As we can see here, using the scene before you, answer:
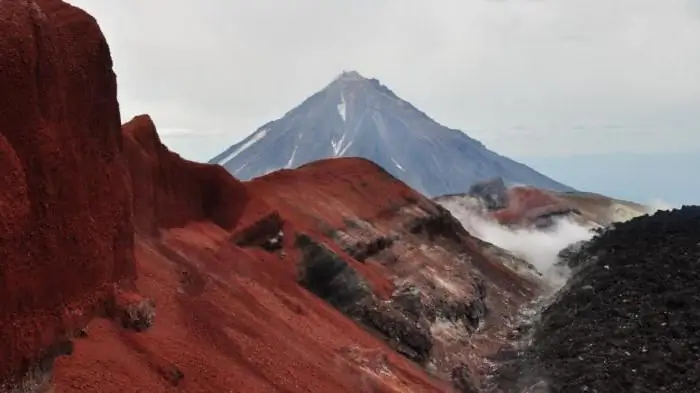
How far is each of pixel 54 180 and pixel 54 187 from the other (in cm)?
17

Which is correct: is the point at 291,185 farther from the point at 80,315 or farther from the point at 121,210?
the point at 80,315

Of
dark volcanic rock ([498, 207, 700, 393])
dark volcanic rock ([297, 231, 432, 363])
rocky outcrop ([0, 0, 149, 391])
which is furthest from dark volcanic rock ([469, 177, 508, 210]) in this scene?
rocky outcrop ([0, 0, 149, 391])

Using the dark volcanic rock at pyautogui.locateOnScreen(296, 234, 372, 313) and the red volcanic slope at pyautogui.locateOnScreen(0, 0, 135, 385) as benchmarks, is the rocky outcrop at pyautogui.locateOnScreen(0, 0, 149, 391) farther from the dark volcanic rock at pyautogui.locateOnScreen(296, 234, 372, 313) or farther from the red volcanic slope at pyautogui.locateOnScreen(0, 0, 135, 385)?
the dark volcanic rock at pyautogui.locateOnScreen(296, 234, 372, 313)

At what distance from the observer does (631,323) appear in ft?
117

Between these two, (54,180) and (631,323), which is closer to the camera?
(54,180)

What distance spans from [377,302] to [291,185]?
1448 centimetres

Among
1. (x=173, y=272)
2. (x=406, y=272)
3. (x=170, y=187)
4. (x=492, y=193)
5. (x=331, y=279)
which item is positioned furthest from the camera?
(x=492, y=193)

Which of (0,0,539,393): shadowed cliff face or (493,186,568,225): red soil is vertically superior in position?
(493,186,568,225): red soil

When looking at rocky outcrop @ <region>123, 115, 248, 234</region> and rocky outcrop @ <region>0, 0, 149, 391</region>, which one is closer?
rocky outcrop @ <region>0, 0, 149, 391</region>

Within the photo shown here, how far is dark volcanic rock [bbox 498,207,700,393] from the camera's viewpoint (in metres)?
30.0

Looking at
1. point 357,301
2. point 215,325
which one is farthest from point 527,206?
point 215,325

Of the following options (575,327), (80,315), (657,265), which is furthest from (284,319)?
(657,265)

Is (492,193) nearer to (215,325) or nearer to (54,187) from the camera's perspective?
(215,325)

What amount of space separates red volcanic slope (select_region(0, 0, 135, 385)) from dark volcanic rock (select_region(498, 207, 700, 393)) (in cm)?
1974
